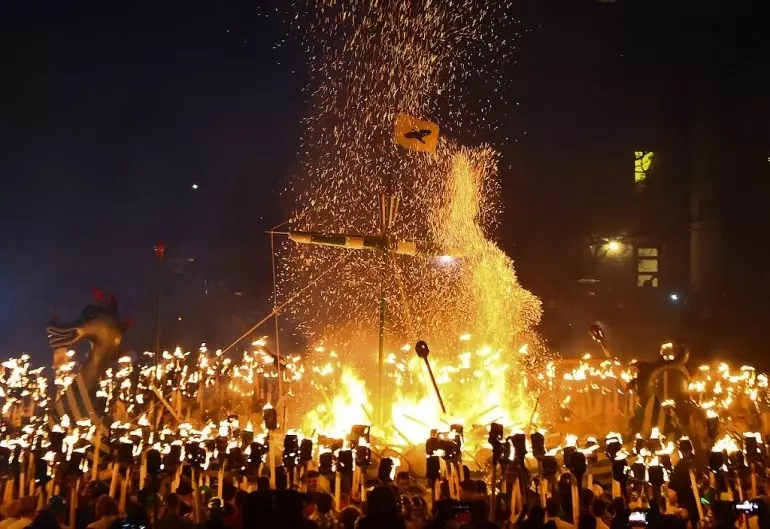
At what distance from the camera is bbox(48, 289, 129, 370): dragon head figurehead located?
11359 millimetres

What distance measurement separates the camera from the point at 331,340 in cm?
2506

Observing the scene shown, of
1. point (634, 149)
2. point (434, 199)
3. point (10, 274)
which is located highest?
point (634, 149)

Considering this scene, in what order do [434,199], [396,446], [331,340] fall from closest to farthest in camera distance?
1. [396,446]
2. [434,199]
3. [331,340]

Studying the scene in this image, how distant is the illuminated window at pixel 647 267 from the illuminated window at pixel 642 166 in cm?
277

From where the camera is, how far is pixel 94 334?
11438 millimetres

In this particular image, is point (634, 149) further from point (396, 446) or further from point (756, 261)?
point (396, 446)

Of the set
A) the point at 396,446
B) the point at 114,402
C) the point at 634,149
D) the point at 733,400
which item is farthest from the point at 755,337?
the point at 114,402

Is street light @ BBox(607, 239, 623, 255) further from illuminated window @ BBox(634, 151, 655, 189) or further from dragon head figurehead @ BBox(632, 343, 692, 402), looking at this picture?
dragon head figurehead @ BBox(632, 343, 692, 402)

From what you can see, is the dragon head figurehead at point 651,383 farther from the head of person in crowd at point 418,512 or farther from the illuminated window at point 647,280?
the illuminated window at point 647,280

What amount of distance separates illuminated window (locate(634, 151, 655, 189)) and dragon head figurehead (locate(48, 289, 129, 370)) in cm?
2188

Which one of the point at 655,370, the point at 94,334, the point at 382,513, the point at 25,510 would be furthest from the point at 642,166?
the point at 25,510

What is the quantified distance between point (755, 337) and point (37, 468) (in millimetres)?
22115

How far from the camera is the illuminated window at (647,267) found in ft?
87.9

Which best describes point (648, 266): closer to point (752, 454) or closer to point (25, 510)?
point (752, 454)
